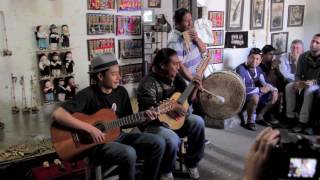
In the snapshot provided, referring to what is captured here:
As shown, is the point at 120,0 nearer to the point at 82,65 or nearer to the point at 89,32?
the point at 89,32

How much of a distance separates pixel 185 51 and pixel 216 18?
1428 millimetres

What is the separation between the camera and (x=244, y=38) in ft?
17.2

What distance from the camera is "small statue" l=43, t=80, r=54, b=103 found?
3443 mm

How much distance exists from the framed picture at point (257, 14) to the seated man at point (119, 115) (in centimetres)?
306

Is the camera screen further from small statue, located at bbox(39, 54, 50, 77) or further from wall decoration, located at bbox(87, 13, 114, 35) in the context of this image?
wall decoration, located at bbox(87, 13, 114, 35)

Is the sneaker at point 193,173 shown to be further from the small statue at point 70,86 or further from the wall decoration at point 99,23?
the wall decoration at point 99,23

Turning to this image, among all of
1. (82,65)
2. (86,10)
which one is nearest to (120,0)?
(86,10)

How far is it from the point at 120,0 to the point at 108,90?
1367mm

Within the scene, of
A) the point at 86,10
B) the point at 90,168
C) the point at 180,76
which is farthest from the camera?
the point at 86,10

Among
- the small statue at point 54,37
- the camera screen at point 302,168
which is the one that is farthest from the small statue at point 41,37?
the camera screen at point 302,168

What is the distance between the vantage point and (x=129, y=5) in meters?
3.94

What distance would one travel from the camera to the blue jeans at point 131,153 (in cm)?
260

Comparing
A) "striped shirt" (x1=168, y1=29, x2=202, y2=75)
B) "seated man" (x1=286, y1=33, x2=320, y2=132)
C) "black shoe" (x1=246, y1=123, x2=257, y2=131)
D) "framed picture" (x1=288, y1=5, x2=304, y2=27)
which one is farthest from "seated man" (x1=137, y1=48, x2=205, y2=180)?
"framed picture" (x1=288, y1=5, x2=304, y2=27)

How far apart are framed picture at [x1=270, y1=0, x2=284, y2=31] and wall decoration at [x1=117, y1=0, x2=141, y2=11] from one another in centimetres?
246
